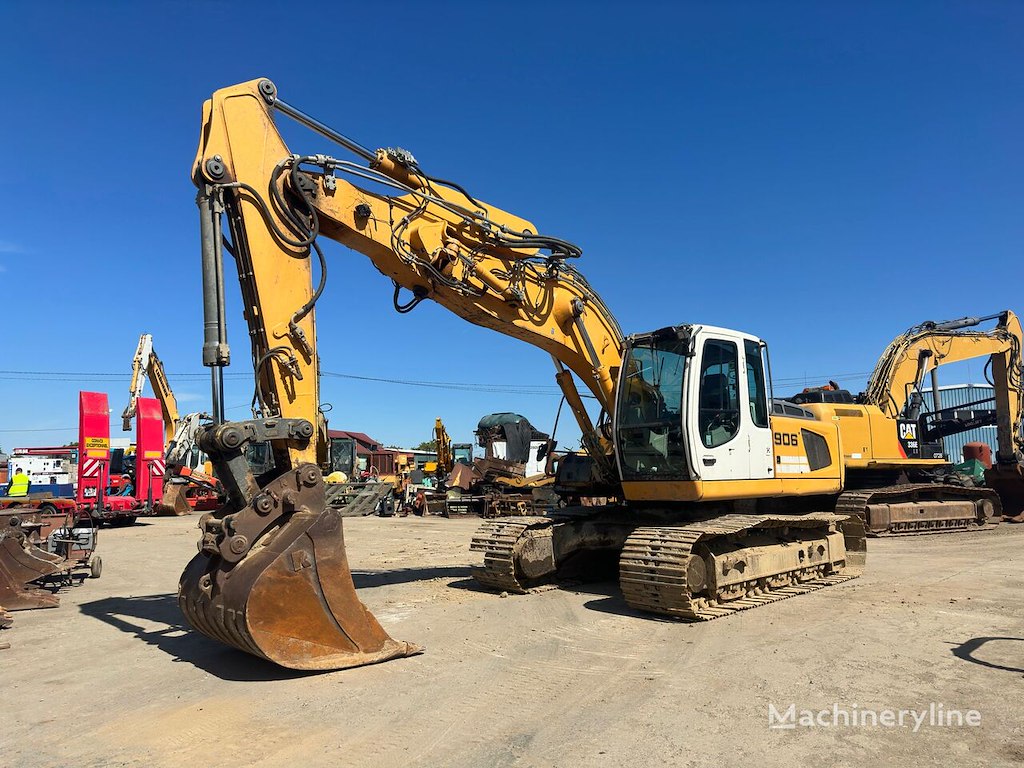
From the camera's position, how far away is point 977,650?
6.02 metres

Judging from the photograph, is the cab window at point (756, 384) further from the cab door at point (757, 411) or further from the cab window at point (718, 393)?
the cab window at point (718, 393)

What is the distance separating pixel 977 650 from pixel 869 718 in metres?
2.21

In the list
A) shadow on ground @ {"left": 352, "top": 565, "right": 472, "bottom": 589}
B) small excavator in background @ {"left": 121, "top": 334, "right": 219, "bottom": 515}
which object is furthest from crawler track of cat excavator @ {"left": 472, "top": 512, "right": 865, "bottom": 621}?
small excavator in background @ {"left": 121, "top": 334, "right": 219, "bottom": 515}

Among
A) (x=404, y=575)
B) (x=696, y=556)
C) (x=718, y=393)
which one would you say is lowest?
(x=404, y=575)

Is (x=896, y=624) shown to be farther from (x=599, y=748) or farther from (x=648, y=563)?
(x=599, y=748)

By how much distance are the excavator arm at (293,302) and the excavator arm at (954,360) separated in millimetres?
12020

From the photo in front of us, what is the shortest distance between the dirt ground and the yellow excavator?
1.68 ft

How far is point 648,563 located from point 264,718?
4.07 meters

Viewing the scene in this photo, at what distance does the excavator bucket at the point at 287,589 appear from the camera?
527 cm

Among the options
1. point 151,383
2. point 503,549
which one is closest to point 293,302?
point 503,549

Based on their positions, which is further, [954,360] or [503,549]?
[954,360]

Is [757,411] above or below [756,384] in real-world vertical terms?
below

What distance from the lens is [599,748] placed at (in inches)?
163

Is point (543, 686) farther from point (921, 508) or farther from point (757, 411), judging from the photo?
point (921, 508)
